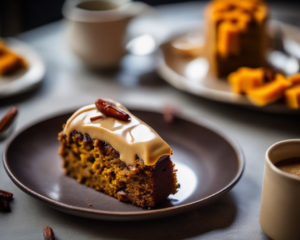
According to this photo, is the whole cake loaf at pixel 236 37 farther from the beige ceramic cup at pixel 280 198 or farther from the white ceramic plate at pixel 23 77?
the beige ceramic cup at pixel 280 198

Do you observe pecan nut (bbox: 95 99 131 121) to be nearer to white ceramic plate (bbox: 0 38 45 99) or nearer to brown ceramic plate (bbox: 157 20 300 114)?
brown ceramic plate (bbox: 157 20 300 114)

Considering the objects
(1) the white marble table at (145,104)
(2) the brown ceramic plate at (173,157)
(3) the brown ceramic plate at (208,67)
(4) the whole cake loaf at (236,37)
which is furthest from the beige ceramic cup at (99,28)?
(2) the brown ceramic plate at (173,157)

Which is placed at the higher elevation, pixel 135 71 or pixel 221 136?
pixel 221 136

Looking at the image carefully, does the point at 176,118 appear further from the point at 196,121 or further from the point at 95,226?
the point at 95,226

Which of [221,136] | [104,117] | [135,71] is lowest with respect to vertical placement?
[135,71]

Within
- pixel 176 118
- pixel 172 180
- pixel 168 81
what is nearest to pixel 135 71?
pixel 168 81

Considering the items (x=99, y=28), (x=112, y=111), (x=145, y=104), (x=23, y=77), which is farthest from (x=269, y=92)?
(x=23, y=77)
